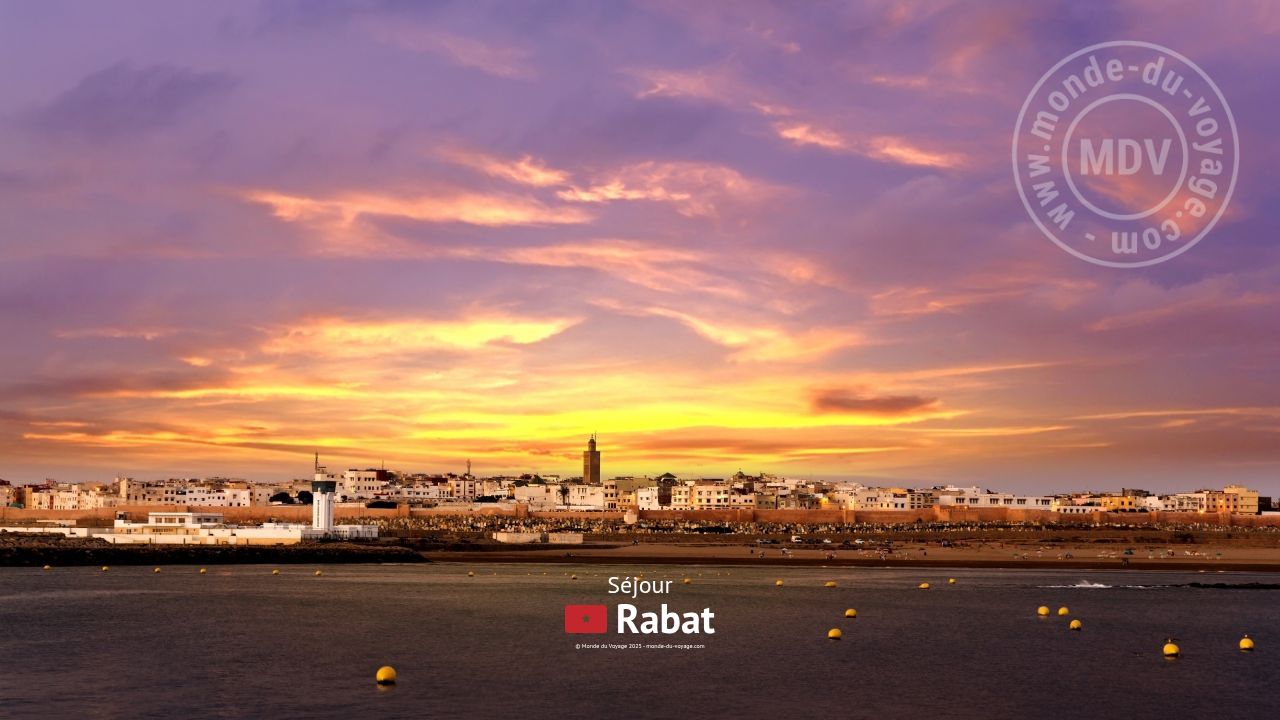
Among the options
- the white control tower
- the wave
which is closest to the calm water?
the wave

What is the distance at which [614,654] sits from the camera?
52.1 m

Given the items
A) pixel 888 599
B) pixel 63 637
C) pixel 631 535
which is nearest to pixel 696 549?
pixel 631 535

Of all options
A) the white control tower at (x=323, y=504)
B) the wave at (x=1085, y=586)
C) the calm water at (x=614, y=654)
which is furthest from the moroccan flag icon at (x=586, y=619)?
the white control tower at (x=323, y=504)

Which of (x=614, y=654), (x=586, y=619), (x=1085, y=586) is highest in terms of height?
(x=586, y=619)

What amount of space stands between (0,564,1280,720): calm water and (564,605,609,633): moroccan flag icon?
1.21 meters

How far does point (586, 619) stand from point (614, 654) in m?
10.8

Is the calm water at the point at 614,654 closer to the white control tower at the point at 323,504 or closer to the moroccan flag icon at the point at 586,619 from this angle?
the moroccan flag icon at the point at 586,619

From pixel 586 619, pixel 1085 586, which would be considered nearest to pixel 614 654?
pixel 586 619

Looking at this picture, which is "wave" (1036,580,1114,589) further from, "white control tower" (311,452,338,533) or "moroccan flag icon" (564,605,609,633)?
"white control tower" (311,452,338,533)

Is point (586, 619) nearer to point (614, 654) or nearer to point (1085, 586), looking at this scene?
point (614, 654)

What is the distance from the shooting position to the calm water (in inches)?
1588

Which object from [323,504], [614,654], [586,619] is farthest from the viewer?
[323,504]

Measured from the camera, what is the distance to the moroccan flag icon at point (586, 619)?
60328mm

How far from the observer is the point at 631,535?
173000mm
